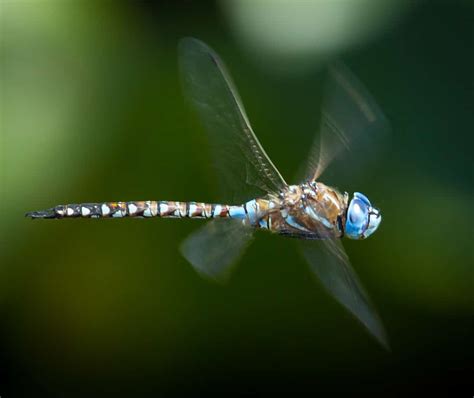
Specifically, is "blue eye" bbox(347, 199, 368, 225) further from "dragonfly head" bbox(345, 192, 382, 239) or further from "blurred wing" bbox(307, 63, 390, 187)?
"blurred wing" bbox(307, 63, 390, 187)

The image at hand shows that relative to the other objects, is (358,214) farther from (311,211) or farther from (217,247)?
(217,247)

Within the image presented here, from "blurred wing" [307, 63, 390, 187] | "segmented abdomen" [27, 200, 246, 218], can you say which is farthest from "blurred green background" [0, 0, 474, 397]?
"blurred wing" [307, 63, 390, 187]

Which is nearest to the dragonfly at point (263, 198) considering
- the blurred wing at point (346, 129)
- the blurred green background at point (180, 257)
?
the blurred wing at point (346, 129)

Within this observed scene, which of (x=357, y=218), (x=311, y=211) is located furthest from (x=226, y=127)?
(x=357, y=218)

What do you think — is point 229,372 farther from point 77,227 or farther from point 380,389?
point 77,227

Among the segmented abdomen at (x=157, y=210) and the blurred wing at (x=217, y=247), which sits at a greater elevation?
the segmented abdomen at (x=157, y=210)

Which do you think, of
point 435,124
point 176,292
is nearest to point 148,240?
point 176,292

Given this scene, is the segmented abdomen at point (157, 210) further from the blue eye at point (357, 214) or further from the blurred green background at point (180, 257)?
the blue eye at point (357, 214)
